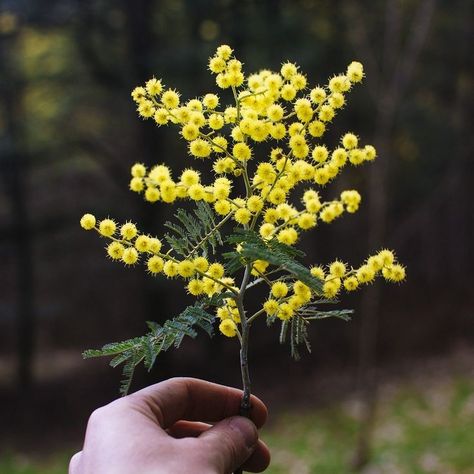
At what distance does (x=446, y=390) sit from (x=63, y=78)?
229 inches

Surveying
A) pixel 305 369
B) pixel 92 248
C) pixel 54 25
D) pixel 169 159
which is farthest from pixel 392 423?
pixel 54 25

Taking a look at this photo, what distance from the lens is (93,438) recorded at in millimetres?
1006

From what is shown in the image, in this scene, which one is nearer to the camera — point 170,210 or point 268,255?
point 268,255

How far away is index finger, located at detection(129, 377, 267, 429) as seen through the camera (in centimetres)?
113

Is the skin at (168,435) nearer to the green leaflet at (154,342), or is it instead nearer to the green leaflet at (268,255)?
the green leaflet at (154,342)

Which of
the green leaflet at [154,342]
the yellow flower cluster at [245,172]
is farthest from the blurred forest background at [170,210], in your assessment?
the green leaflet at [154,342]

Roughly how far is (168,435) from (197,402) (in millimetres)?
181

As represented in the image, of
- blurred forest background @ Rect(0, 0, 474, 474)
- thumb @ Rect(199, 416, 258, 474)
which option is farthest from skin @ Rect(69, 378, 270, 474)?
blurred forest background @ Rect(0, 0, 474, 474)

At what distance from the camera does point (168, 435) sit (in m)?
1.01

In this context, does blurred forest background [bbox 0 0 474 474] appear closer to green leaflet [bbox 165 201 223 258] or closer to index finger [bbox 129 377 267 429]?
index finger [bbox 129 377 267 429]

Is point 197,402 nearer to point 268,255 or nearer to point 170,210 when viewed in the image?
point 268,255

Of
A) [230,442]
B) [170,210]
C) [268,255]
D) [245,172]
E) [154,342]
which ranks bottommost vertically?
[230,442]

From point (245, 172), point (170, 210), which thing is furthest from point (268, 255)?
point (170, 210)

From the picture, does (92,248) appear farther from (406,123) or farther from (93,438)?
(93,438)
